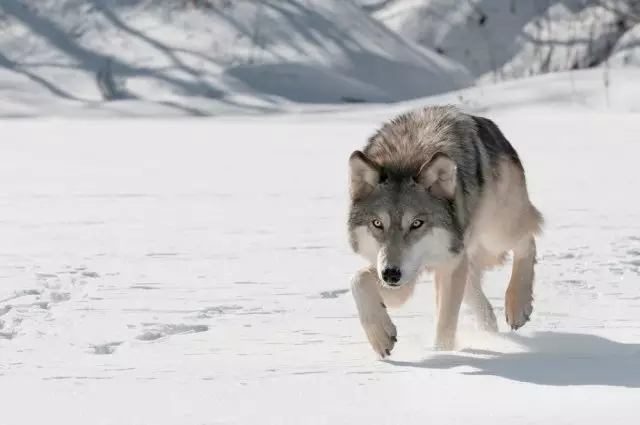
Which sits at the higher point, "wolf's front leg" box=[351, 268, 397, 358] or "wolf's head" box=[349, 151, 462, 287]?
"wolf's head" box=[349, 151, 462, 287]

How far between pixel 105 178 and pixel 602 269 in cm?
520

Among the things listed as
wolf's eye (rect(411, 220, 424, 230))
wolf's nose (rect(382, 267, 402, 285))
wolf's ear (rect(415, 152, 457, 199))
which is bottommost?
wolf's nose (rect(382, 267, 402, 285))

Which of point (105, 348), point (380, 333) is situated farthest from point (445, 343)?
point (105, 348)

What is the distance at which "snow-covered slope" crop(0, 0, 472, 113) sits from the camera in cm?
1513

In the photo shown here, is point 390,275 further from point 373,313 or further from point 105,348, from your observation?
point 105,348

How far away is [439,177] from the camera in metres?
4.47

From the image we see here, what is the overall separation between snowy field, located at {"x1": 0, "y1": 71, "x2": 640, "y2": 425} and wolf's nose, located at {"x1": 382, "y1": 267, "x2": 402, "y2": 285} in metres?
0.34

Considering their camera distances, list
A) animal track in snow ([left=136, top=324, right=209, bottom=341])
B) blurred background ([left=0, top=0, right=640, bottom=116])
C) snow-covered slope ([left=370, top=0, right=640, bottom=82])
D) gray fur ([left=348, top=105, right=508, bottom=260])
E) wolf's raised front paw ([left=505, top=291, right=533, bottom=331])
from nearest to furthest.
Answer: gray fur ([left=348, top=105, right=508, bottom=260]) < animal track in snow ([left=136, top=324, right=209, bottom=341]) < wolf's raised front paw ([left=505, top=291, right=533, bottom=331]) < blurred background ([left=0, top=0, right=640, bottom=116]) < snow-covered slope ([left=370, top=0, right=640, bottom=82])

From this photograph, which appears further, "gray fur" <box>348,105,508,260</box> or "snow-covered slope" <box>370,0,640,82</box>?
"snow-covered slope" <box>370,0,640,82</box>

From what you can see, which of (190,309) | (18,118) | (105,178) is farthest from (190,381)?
(18,118)

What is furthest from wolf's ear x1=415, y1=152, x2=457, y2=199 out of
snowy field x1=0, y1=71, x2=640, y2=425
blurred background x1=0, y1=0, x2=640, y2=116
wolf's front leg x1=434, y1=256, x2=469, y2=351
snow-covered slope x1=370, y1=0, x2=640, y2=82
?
snow-covered slope x1=370, y1=0, x2=640, y2=82

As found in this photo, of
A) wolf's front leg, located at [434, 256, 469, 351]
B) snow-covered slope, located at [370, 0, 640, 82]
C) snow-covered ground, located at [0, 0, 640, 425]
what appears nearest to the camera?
snow-covered ground, located at [0, 0, 640, 425]

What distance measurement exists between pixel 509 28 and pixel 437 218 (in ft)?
55.4

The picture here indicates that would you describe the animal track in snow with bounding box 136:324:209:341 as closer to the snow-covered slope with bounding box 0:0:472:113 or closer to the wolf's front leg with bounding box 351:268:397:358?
the wolf's front leg with bounding box 351:268:397:358
